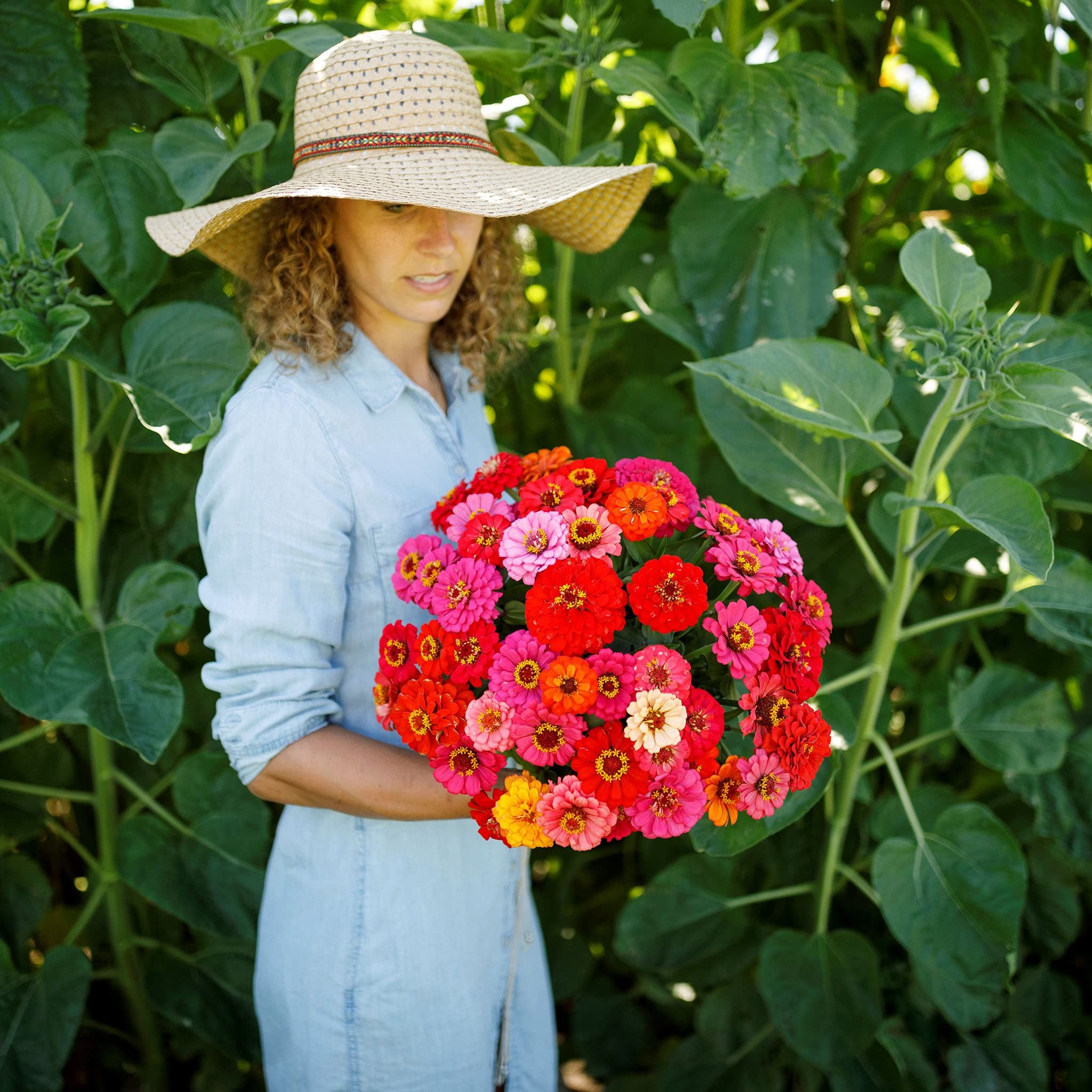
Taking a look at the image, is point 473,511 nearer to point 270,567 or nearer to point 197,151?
point 270,567

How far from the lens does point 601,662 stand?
3.31ft

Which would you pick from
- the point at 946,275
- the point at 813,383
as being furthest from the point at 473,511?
the point at 946,275

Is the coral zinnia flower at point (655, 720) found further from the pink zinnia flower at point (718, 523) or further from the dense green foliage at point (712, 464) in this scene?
the dense green foliage at point (712, 464)

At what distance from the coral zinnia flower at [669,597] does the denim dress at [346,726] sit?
0.39 m

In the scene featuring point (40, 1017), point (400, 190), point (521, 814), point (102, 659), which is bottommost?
point (40, 1017)

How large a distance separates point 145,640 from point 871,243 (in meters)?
1.79

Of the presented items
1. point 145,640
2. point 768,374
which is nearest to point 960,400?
point 768,374

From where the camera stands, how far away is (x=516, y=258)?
1.72 m

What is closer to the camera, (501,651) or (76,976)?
(501,651)

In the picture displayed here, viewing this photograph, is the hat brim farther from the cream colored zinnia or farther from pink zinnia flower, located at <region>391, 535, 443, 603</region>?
the cream colored zinnia

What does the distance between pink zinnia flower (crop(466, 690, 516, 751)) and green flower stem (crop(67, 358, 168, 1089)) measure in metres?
0.81

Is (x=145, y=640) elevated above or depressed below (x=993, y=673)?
above

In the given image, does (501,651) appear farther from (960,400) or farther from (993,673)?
(993,673)

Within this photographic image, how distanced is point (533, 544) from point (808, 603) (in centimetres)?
33
